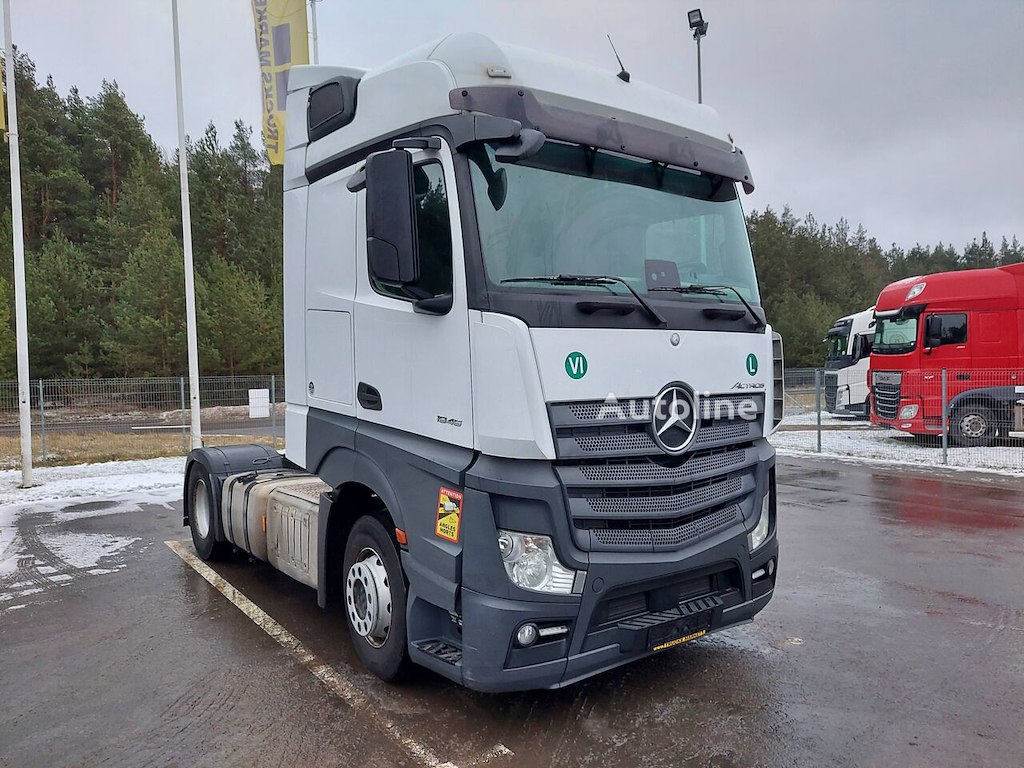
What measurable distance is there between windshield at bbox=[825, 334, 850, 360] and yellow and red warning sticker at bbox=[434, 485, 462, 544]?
23364mm

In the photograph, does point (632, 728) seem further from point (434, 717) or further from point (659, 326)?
point (659, 326)

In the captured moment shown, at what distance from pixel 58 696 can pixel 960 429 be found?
16.6 meters

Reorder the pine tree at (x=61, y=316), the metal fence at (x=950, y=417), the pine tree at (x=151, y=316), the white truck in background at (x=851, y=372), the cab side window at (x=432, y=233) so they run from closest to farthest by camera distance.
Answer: the cab side window at (x=432, y=233) < the metal fence at (x=950, y=417) < the white truck in background at (x=851, y=372) < the pine tree at (x=61, y=316) < the pine tree at (x=151, y=316)

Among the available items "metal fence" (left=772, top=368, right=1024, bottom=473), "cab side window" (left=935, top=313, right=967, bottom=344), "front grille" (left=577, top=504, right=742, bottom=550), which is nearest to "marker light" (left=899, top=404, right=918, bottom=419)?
"metal fence" (left=772, top=368, right=1024, bottom=473)

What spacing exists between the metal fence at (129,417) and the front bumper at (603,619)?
13966mm

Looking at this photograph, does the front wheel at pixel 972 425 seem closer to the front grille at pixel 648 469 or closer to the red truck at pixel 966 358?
the red truck at pixel 966 358

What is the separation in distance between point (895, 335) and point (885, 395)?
4.66ft

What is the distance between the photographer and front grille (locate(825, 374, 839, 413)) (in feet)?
77.5

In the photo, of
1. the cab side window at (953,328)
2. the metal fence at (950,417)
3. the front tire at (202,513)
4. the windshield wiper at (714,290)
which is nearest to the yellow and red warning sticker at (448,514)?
the windshield wiper at (714,290)

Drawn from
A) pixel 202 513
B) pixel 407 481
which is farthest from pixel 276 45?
pixel 407 481

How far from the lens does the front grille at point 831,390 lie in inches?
930

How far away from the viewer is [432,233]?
11.5 feet

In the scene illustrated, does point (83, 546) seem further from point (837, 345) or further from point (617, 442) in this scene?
point (837, 345)

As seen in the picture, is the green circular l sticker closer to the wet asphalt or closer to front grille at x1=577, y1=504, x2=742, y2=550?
front grille at x1=577, y1=504, x2=742, y2=550
